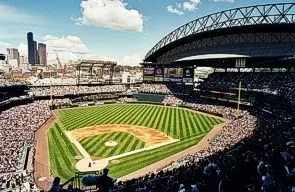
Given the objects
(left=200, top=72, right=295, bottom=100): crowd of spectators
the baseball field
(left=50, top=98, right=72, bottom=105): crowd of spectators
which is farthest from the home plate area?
(left=50, top=98, right=72, bottom=105): crowd of spectators

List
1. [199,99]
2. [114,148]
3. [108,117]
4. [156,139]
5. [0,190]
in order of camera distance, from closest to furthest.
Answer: [0,190] < [114,148] < [156,139] < [108,117] < [199,99]

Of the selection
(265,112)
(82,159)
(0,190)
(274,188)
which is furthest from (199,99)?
(274,188)

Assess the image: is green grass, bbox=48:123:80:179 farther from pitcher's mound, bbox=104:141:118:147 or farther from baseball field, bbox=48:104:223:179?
pitcher's mound, bbox=104:141:118:147

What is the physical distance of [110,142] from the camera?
1628 inches

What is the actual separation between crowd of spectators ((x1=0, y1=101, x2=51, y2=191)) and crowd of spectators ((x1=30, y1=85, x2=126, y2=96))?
8943mm

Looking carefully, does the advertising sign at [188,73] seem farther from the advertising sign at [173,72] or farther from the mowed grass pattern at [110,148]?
the mowed grass pattern at [110,148]

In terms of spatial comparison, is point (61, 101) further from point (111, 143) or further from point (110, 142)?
point (111, 143)

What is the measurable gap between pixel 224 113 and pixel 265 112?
38.3ft

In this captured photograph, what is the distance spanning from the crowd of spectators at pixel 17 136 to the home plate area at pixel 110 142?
18.8 feet

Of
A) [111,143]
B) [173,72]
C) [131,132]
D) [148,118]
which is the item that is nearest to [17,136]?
[111,143]

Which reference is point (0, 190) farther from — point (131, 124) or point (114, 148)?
point (131, 124)

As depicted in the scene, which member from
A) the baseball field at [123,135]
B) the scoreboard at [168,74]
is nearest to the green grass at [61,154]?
the baseball field at [123,135]

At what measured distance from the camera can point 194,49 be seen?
3095 inches

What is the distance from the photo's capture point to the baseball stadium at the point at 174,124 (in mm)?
12775
